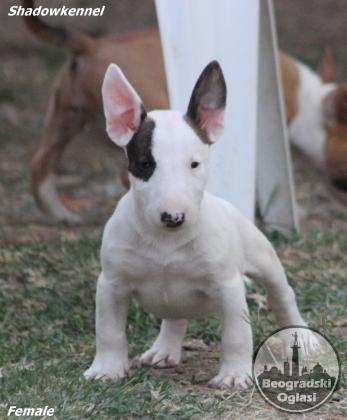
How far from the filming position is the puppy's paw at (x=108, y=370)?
3316 mm

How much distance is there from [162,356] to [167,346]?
0.04 meters

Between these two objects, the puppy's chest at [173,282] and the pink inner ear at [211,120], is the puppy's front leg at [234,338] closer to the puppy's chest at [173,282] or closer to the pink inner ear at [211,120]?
the puppy's chest at [173,282]

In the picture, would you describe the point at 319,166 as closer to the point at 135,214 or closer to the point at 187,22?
the point at 187,22

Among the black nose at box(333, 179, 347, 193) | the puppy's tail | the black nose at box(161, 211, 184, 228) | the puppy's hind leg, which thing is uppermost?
the puppy's tail

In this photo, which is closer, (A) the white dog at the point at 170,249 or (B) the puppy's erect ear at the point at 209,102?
(A) the white dog at the point at 170,249

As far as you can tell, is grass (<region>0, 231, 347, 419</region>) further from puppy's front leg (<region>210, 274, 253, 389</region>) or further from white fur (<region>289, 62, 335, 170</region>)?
white fur (<region>289, 62, 335, 170</region>)

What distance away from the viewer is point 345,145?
6.45 metres

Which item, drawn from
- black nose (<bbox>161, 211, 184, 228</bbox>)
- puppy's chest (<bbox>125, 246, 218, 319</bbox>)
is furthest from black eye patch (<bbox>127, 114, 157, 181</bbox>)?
puppy's chest (<bbox>125, 246, 218, 319</bbox>)

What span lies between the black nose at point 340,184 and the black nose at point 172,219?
356 cm

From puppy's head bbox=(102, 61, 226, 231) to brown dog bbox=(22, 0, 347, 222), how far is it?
2110mm

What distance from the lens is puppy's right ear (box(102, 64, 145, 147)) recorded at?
10.5 feet

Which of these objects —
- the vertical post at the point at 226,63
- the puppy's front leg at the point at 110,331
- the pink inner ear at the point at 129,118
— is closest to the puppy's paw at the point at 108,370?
the puppy's front leg at the point at 110,331

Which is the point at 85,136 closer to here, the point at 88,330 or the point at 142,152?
the point at 88,330

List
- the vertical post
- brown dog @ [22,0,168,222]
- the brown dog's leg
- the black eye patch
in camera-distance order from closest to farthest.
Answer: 1. the black eye patch
2. the vertical post
3. brown dog @ [22,0,168,222]
4. the brown dog's leg
